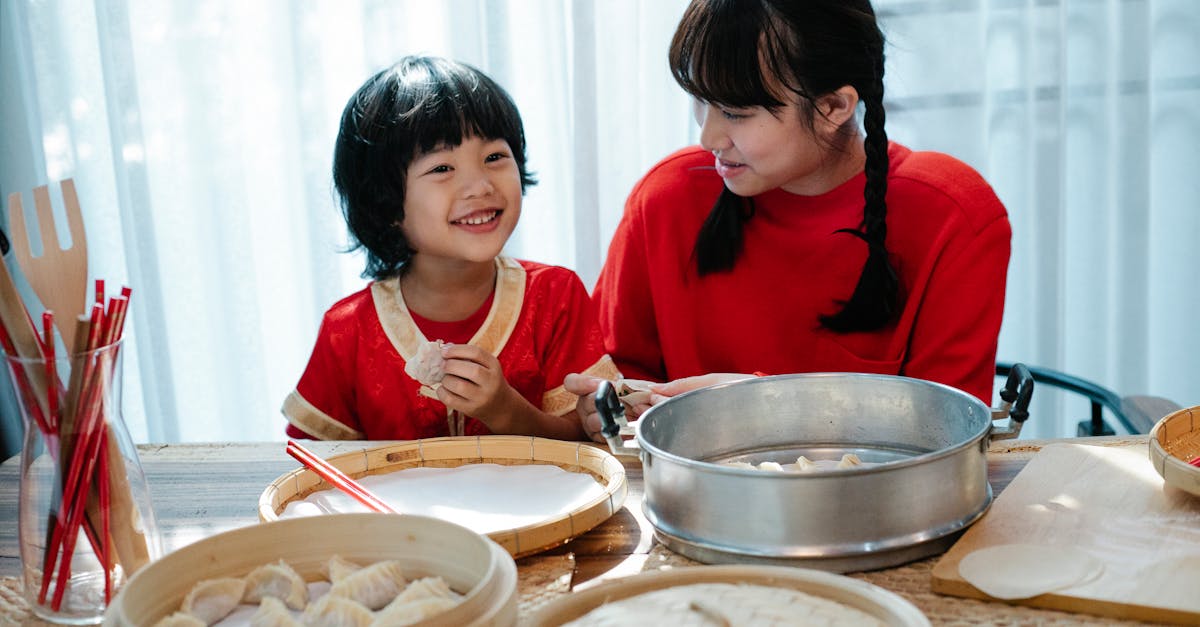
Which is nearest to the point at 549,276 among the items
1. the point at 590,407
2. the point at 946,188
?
the point at 590,407

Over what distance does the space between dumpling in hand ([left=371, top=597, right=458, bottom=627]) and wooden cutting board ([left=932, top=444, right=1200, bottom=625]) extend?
39 centimetres

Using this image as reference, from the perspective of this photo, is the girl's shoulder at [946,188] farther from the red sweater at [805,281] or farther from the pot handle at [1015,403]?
the pot handle at [1015,403]

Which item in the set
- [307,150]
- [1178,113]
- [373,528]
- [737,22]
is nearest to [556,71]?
[307,150]

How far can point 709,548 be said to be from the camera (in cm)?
92

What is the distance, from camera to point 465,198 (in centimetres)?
152

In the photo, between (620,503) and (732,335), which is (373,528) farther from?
(732,335)

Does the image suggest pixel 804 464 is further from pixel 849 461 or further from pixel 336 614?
pixel 336 614

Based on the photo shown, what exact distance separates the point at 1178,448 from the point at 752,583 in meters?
0.53

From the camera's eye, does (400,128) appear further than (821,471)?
Yes

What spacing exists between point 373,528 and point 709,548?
265 mm

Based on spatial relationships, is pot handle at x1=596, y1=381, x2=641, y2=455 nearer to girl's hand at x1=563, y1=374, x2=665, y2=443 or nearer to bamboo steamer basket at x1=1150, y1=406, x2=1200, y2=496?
girl's hand at x1=563, y1=374, x2=665, y2=443

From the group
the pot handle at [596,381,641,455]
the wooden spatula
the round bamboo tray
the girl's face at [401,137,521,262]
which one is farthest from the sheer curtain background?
the wooden spatula

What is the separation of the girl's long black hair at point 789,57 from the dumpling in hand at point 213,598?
0.88 m

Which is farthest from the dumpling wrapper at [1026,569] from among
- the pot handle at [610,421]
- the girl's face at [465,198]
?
the girl's face at [465,198]
